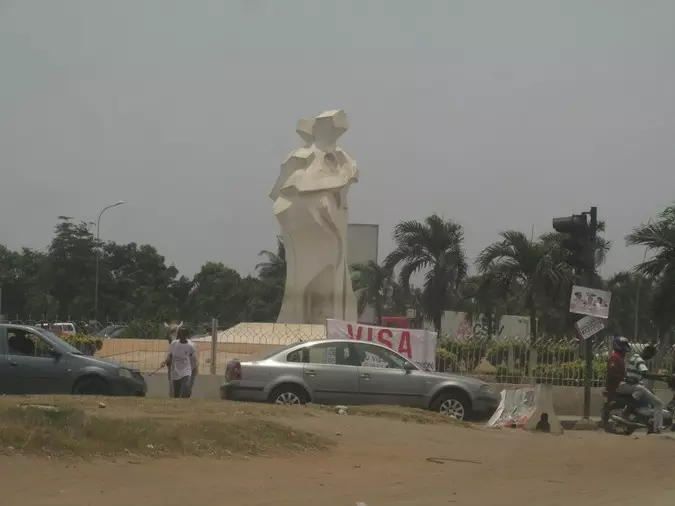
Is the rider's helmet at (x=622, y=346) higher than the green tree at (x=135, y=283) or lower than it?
lower

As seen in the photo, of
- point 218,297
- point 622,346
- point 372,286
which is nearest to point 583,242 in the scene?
point 622,346

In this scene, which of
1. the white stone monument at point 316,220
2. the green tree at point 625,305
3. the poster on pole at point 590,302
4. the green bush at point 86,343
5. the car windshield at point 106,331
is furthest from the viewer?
the green tree at point 625,305

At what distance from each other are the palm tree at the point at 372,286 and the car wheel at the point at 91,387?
3496cm

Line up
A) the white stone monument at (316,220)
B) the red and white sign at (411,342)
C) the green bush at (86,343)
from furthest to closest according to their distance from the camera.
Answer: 1. the white stone monument at (316,220)
2. the green bush at (86,343)
3. the red and white sign at (411,342)

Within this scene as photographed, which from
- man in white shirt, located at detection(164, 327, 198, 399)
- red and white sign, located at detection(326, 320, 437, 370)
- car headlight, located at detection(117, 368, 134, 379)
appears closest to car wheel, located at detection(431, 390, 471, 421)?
man in white shirt, located at detection(164, 327, 198, 399)

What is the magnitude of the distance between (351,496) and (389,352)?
6.22 m

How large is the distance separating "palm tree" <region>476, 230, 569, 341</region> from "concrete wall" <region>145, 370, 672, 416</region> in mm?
10161

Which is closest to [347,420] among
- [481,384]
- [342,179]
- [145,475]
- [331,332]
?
[481,384]

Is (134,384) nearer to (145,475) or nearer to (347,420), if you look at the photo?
(347,420)

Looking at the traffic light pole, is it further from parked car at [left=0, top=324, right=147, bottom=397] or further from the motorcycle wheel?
parked car at [left=0, top=324, right=147, bottom=397]

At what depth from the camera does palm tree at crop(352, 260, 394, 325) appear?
4966 cm

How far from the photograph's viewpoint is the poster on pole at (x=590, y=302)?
46.3 ft

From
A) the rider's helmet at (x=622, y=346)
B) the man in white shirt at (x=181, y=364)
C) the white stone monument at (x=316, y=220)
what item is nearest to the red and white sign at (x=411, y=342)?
the man in white shirt at (x=181, y=364)

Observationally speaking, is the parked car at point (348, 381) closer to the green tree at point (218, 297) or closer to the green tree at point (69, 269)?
the green tree at point (69, 269)
